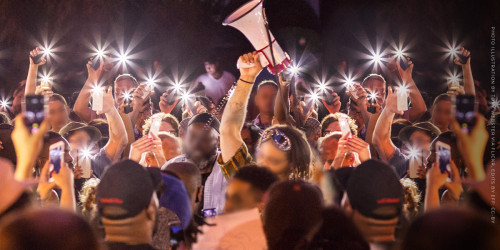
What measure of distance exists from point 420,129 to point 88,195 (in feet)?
7.55

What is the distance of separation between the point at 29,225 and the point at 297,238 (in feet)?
4.82

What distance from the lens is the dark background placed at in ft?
9.89

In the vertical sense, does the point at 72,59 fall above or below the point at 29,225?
above

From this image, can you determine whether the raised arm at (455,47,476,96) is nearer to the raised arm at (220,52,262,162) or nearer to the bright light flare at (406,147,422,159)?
the bright light flare at (406,147,422,159)

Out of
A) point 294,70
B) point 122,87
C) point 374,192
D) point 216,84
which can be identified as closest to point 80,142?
point 122,87

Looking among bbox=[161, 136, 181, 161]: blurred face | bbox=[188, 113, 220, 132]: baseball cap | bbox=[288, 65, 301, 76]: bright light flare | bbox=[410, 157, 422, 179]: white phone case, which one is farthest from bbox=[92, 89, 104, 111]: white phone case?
bbox=[410, 157, 422, 179]: white phone case

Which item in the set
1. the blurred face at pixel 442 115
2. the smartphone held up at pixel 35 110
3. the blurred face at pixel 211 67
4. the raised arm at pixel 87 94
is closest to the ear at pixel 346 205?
the blurred face at pixel 442 115

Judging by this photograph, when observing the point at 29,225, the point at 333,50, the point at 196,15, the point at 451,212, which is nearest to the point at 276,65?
the point at 333,50

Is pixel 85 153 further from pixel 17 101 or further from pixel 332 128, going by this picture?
pixel 332 128

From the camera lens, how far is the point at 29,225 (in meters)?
2.39

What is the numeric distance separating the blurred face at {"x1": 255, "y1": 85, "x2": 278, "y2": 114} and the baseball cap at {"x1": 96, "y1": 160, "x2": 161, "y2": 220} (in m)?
0.84

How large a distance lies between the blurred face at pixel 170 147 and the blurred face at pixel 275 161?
64 centimetres

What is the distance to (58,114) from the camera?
122 inches

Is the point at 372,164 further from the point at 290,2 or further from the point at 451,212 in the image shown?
the point at 290,2
